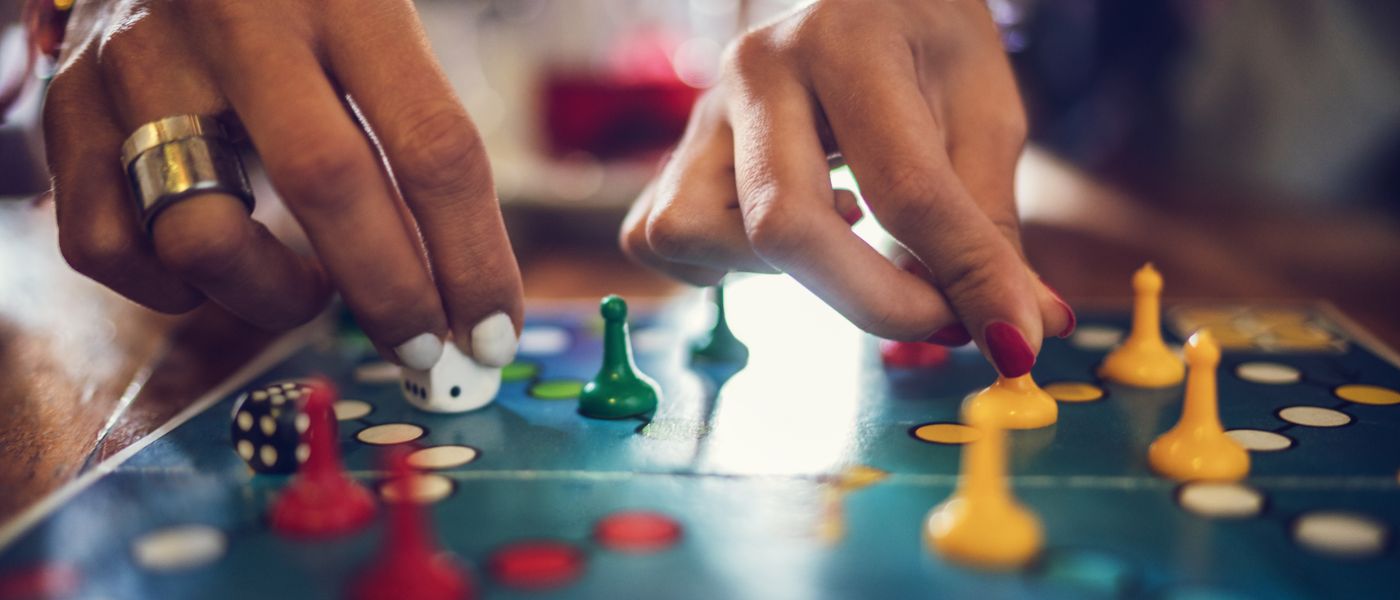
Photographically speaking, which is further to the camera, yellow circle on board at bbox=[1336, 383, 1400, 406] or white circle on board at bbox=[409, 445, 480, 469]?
yellow circle on board at bbox=[1336, 383, 1400, 406]

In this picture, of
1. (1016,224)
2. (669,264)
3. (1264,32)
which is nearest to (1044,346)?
(1016,224)

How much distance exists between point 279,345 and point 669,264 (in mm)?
514

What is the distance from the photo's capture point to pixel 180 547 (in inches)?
27.2

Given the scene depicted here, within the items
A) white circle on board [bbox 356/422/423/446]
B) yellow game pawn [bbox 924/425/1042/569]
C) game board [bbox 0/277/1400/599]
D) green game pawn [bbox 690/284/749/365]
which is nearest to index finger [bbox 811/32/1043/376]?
game board [bbox 0/277/1400/599]

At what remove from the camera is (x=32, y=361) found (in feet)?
3.95

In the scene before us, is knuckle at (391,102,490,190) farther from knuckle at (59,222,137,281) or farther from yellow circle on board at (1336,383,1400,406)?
yellow circle on board at (1336,383,1400,406)

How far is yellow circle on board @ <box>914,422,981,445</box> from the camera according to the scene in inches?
35.8

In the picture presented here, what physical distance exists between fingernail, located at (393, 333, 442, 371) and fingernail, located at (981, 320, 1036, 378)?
0.47m

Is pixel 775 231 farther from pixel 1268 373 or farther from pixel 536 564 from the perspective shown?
pixel 1268 373

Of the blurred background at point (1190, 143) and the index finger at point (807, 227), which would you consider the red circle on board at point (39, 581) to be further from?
the blurred background at point (1190, 143)

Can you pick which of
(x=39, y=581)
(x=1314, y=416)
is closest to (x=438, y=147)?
(x=39, y=581)

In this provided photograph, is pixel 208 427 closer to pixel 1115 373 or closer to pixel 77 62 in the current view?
pixel 77 62

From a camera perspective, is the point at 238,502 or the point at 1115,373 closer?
the point at 238,502

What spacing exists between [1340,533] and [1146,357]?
1.36 feet
